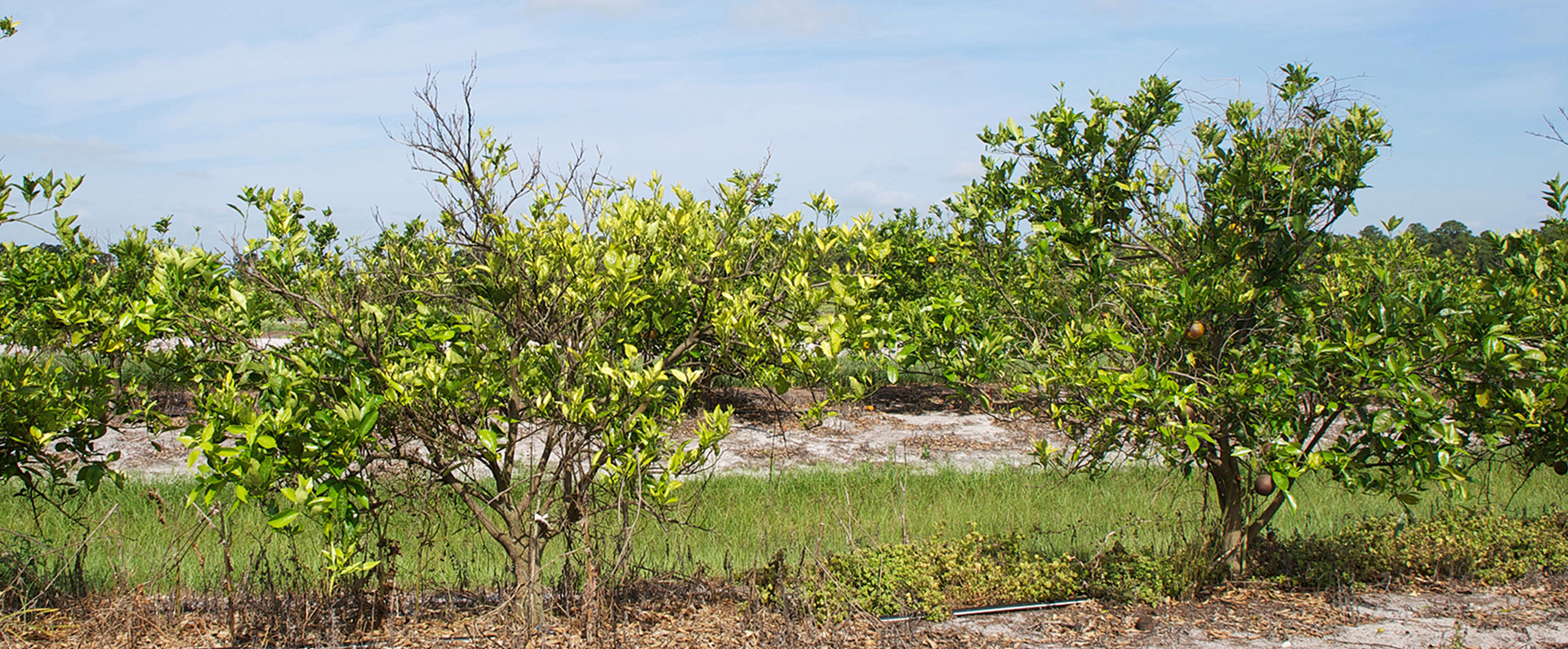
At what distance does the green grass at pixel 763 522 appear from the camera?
201 inches

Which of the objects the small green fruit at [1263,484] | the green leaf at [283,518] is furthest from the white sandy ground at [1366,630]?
the green leaf at [283,518]

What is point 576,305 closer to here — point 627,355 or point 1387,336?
point 627,355

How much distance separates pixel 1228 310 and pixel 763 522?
2970mm

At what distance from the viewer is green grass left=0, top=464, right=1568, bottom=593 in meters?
5.12

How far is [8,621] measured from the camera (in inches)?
163

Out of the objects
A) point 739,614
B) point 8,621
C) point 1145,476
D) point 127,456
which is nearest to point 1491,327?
point 739,614

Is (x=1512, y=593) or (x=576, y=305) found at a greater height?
(x=576, y=305)

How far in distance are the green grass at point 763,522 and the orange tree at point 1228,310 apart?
0.75 metres

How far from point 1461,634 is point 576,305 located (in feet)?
13.4

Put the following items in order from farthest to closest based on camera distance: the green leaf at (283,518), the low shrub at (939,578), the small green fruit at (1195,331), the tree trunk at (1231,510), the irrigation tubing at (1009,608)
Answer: the tree trunk at (1231,510)
the irrigation tubing at (1009,608)
the low shrub at (939,578)
the small green fruit at (1195,331)
the green leaf at (283,518)

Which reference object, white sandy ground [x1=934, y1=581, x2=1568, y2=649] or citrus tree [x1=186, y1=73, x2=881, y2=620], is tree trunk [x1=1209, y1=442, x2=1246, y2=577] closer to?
white sandy ground [x1=934, y1=581, x2=1568, y2=649]

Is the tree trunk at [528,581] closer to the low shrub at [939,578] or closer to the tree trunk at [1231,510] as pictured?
the low shrub at [939,578]

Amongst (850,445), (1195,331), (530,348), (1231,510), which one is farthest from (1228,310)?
(850,445)

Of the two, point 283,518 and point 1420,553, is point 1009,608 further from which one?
point 283,518
